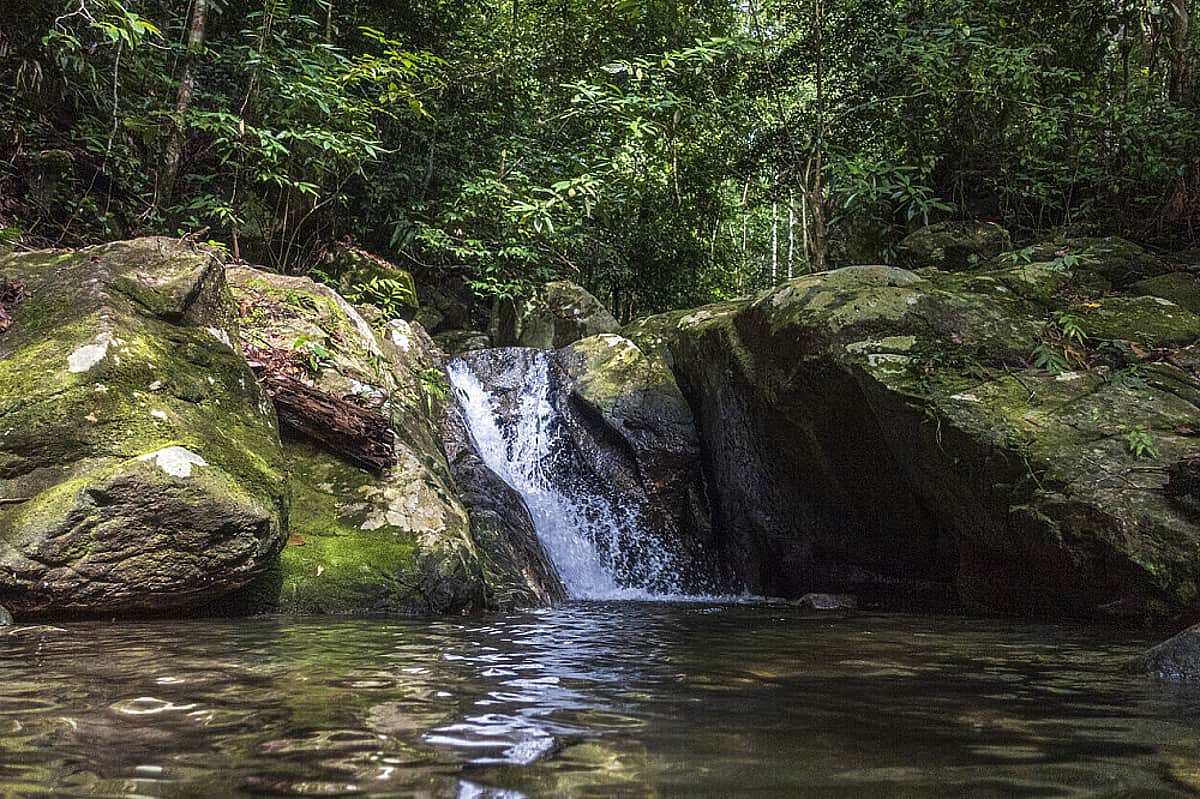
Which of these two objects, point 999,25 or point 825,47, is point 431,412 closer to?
point 825,47

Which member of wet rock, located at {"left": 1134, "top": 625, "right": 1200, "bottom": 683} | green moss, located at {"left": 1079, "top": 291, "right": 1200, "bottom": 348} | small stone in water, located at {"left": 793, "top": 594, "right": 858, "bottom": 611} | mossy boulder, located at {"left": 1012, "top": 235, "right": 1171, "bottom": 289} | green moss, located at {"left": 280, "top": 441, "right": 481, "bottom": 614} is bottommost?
small stone in water, located at {"left": 793, "top": 594, "right": 858, "bottom": 611}

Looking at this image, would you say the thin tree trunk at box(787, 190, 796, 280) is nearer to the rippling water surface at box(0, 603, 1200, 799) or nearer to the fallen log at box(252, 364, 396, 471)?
the fallen log at box(252, 364, 396, 471)

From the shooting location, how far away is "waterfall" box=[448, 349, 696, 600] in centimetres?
886

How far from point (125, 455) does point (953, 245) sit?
32.0 feet

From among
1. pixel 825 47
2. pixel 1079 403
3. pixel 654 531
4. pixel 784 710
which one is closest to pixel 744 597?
pixel 654 531

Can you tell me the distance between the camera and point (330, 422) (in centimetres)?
633

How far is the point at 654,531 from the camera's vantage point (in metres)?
9.41

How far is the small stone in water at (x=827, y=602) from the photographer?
7.34 m

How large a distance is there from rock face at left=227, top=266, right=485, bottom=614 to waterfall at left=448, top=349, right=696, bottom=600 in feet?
5.85

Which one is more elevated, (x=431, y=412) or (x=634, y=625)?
(x=431, y=412)

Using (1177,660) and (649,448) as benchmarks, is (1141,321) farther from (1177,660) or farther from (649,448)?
(1177,660)

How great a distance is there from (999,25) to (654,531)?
7985 mm

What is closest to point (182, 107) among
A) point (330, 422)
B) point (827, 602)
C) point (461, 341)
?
point (330, 422)

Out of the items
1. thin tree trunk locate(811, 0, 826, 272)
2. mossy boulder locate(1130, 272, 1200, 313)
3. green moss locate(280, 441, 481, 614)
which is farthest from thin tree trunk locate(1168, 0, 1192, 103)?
green moss locate(280, 441, 481, 614)
